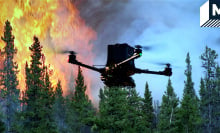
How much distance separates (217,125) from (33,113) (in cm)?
3962

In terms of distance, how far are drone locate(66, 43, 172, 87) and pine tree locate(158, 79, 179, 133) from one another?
196 feet

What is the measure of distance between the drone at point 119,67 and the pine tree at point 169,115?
196 feet

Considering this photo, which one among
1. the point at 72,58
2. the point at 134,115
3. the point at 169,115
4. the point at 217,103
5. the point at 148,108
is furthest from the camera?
the point at 217,103

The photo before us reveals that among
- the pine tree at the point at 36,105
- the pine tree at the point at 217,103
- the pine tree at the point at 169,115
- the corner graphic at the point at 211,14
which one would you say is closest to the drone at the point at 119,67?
the corner graphic at the point at 211,14

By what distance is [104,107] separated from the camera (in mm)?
66312

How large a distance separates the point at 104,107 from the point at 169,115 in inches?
613

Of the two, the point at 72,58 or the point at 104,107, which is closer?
the point at 72,58

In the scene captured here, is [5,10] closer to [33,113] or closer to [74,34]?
[74,34]

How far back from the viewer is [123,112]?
6681 cm

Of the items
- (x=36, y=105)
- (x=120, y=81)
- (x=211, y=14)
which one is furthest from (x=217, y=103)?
(x=120, y=81)

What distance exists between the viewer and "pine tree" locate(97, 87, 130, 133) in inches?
2571

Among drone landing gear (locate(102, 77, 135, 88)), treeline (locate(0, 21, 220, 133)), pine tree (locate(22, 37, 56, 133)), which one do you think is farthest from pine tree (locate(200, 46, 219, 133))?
drone landing gear (locate(102, 77, 135, 88))

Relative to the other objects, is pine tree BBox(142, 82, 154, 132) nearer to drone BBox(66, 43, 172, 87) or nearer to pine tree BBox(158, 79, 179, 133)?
pine tree BBox(158, 79, 179, 133)

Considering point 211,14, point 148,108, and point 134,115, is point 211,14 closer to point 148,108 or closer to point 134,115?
point 134,115
